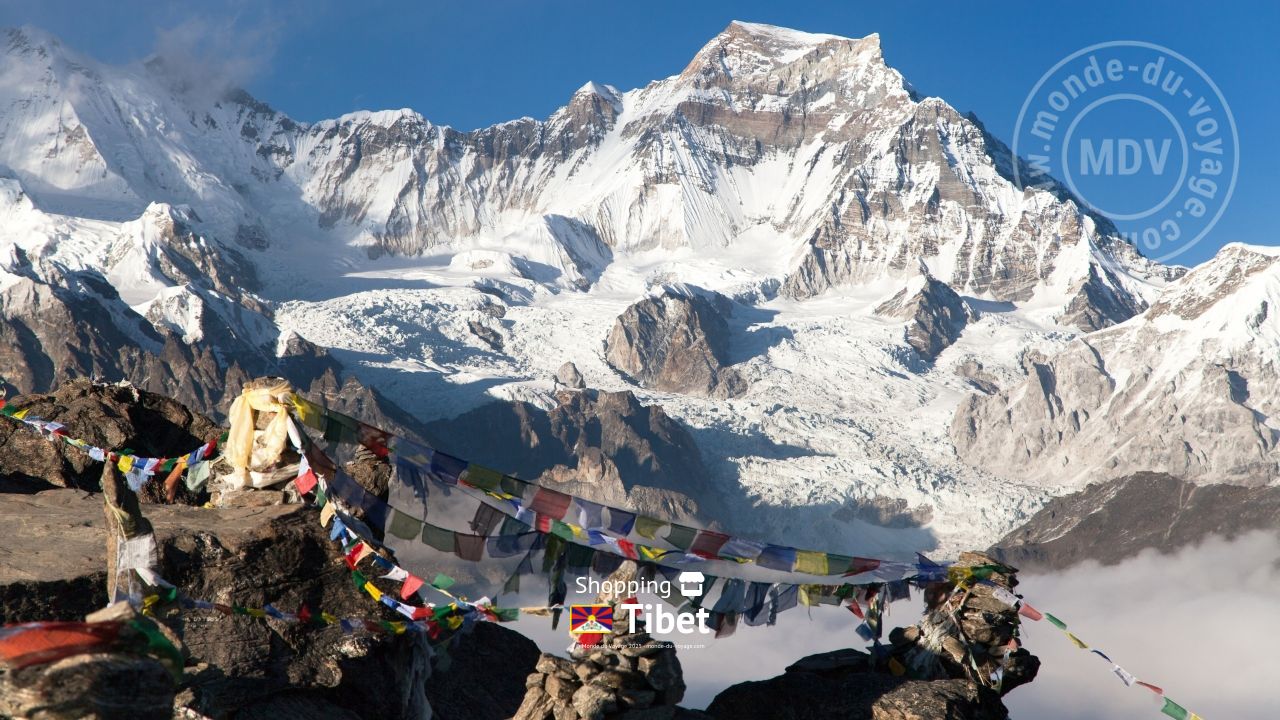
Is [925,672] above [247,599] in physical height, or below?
below

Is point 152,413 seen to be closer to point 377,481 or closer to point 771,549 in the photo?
point 377,481

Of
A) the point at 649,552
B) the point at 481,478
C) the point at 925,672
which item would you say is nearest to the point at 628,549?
the point at 649,552

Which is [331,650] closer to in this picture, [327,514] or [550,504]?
[327,514]

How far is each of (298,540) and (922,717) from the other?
848cm

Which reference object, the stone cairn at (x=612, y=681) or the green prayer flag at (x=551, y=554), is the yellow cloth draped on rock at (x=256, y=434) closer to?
the green prayer flag at (x=551, y=554)

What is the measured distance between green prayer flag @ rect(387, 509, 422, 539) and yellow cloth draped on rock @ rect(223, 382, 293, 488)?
1.83 meters

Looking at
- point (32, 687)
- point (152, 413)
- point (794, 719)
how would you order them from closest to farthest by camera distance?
point (32, 687) < point (794, 719) < point (152, 413)

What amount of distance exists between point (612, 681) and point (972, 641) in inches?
225

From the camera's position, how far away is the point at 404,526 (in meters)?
17.2

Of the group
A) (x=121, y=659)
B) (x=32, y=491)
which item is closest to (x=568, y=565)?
(x=121, y=659)

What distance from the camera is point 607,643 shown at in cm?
1648

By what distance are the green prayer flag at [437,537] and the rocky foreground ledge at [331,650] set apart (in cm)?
146

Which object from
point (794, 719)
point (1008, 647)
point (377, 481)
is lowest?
point (794, 719)

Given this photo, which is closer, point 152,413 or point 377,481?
point 377,481
